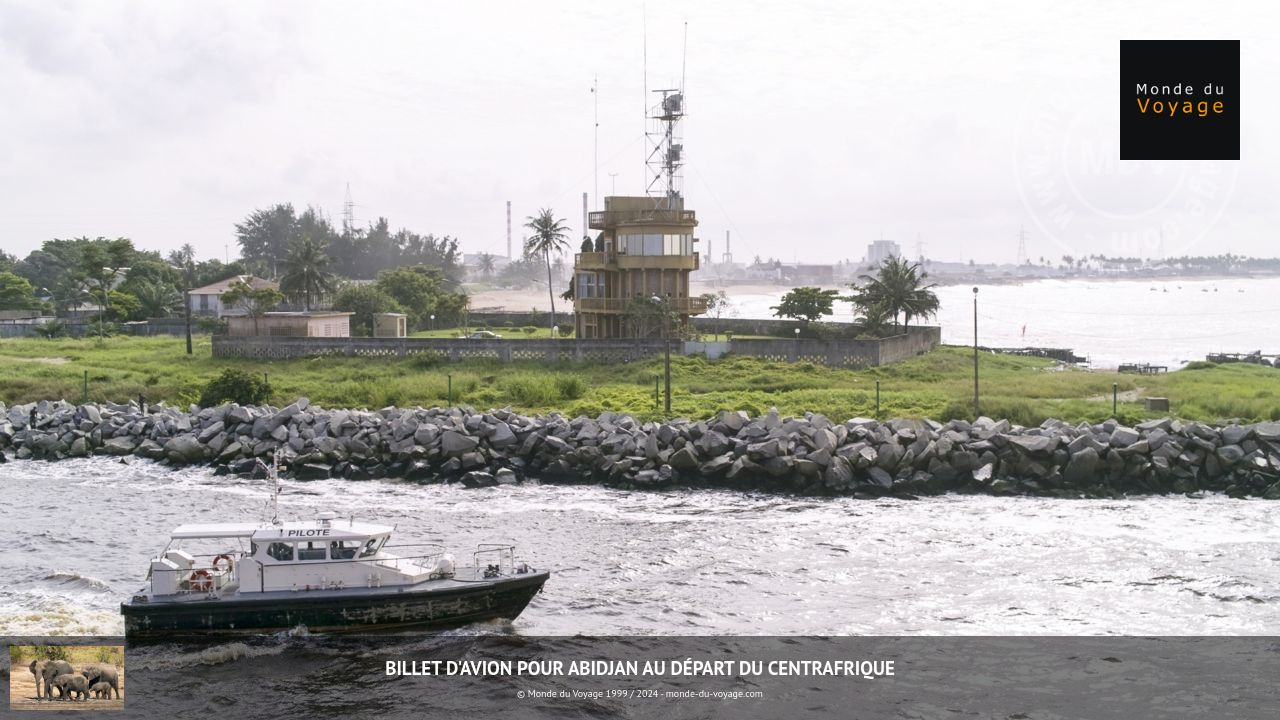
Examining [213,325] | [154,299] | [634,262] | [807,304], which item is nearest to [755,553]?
[634,262]

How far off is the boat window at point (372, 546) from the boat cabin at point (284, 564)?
0.08 feet

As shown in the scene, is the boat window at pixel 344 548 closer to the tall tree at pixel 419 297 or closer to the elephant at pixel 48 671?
the elephant at pixel 48 671

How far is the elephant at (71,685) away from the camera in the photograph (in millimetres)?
26031

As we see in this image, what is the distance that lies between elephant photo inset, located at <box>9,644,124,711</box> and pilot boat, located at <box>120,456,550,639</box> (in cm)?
125

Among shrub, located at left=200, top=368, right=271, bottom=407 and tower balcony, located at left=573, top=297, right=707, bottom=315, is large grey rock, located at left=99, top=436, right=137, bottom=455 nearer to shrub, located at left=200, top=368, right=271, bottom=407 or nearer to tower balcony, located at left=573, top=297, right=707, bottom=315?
shrub, located at left=200, top=368, right=271, bottom=407

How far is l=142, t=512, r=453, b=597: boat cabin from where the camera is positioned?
28.8m

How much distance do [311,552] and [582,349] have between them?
42847 mm

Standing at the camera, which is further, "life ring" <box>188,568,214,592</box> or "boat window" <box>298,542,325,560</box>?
"boat window" <box>298,542,325,560</box>

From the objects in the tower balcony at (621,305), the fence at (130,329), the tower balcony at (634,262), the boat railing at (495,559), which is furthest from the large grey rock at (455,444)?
the fence at (130,329)

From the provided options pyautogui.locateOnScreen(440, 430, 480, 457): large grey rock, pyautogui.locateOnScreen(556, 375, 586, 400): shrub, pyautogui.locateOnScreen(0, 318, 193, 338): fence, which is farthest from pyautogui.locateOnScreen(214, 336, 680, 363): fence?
pyautogui.locateOnScreen(0, 318, 193, 338): fence

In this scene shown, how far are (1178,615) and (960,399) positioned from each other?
86.6ft

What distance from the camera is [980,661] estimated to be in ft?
89.1

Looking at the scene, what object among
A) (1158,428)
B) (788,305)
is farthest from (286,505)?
(788,305)

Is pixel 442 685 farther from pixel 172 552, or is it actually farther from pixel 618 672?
pixel 172 552
